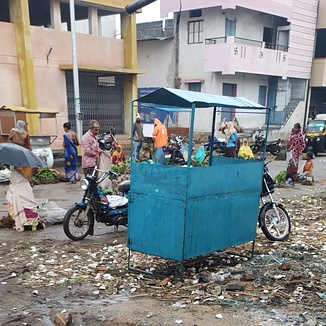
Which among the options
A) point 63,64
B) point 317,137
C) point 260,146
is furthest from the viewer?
point 317,137

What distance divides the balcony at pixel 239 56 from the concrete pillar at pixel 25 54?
912 cm

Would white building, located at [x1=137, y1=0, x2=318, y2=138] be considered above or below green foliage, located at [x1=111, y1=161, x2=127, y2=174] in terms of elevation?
above

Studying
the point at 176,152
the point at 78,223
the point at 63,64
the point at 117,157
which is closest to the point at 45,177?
the point at 117,157

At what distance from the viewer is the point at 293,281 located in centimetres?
410

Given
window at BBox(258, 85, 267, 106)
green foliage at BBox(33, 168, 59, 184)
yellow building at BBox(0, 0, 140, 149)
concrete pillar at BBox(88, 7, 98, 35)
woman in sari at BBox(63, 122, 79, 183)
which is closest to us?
woman in sari at BBox(63, 122, 79, 183)

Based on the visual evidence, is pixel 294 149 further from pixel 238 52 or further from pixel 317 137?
pixel 238 52

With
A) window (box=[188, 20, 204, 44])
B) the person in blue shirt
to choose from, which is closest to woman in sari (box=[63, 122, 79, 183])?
the person in blue shirt

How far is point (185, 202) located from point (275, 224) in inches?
96.2

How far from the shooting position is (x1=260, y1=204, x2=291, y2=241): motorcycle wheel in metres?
5.62

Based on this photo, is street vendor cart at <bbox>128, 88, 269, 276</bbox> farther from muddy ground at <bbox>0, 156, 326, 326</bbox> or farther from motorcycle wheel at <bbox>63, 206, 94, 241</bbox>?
motorcycle wheel at <bbox>63, 206, 94, 241</bbox>

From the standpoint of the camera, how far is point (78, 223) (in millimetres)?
5719

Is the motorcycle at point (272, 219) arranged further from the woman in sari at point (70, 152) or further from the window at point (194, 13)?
the window at point (194, 13)

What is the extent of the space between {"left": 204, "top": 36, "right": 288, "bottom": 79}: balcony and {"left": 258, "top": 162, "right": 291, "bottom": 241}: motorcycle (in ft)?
42.7

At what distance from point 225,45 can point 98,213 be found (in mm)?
14136
